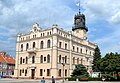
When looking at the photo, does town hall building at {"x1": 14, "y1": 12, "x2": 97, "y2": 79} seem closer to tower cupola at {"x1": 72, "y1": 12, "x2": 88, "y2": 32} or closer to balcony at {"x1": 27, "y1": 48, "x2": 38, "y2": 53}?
Result: balcony at {"x1": 27, "y1": 48, "x2": 38, "y2": 53}

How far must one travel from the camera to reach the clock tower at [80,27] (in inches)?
3048

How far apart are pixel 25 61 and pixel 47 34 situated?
41.0 ft

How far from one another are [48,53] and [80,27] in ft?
69.0

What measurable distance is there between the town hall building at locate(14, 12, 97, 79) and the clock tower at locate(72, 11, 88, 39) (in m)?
1.99

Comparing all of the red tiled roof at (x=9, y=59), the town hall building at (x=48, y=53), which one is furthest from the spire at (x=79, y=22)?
the red tiled roof at (x=9, y=59)

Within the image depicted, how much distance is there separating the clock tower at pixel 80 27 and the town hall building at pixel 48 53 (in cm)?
199

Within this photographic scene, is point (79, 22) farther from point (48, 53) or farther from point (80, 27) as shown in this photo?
point (48, 53)

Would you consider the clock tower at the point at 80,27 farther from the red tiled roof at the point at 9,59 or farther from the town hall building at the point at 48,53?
the red tiled roof at the point at 9,59

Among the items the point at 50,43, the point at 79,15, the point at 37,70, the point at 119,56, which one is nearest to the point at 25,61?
the point at 37,70

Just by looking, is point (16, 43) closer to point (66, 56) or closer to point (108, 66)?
point (66, 56)

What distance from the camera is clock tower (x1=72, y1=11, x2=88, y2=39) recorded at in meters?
77.4

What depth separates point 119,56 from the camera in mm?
49156

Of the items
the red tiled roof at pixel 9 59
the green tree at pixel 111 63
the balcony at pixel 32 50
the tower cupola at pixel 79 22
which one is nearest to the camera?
the green tree at pixel 111 63

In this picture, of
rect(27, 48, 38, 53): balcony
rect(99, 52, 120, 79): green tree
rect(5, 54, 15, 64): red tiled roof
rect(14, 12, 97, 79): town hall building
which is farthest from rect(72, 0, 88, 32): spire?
rect(5, 54, 15, 64): red tiled roof
